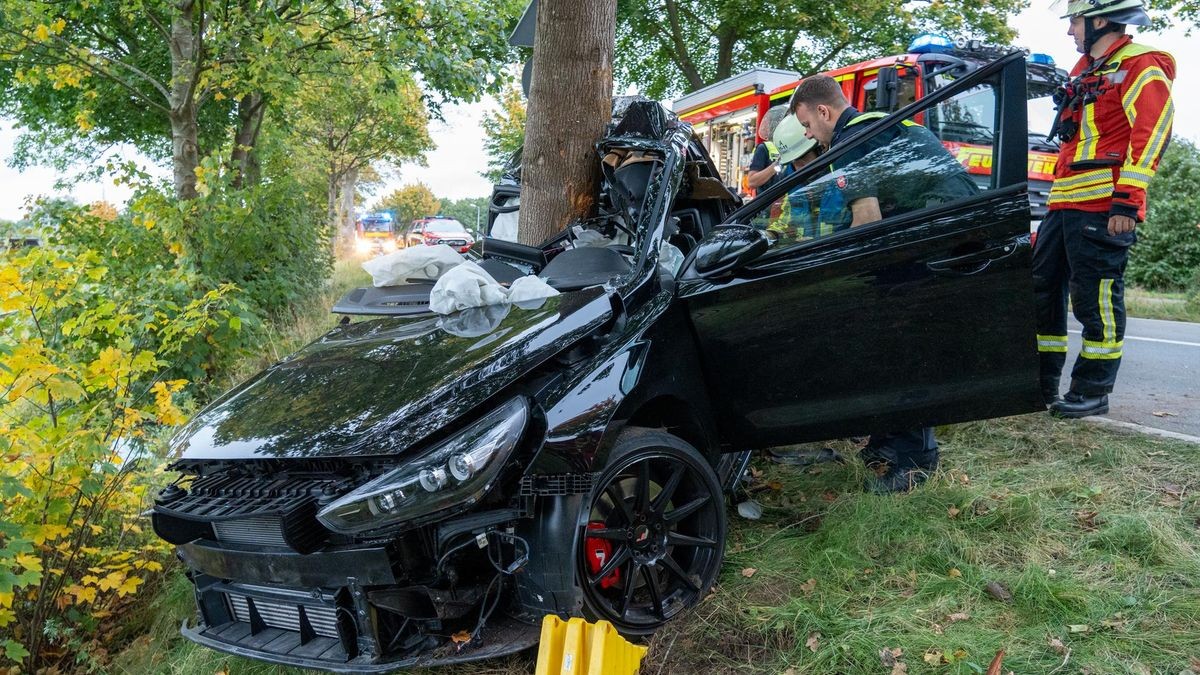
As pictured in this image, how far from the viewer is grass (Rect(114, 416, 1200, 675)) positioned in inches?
93.7

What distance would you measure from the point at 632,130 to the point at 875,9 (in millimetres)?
14951

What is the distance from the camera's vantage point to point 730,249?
9.05 feet

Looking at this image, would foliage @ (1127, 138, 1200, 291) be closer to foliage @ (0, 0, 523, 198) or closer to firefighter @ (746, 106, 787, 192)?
firefighter @ (746, 106, 787, 192)

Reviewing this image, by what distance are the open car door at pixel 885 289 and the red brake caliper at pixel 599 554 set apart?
799mm

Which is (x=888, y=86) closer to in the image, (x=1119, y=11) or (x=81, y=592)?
(x=1119, y=11)

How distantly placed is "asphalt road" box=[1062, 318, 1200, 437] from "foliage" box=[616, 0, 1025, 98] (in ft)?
37.8

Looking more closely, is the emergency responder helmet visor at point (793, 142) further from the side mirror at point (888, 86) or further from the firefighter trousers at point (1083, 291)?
the side mirror at point (888, 86)

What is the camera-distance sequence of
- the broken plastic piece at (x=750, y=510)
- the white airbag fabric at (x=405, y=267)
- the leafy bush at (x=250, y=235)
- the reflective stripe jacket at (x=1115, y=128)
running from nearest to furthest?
the broken plastic piece at (x=750, y=510) → the white airbag fabric at (x=405, y=267) → the reflective stripe jacket at (x=1115, y=128) → the leafy bush at (x=250, y=235)

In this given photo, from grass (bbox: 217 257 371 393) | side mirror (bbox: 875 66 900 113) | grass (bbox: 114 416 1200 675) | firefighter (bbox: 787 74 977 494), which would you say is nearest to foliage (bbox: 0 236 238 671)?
grass (bbox: 114 416 1200 675)

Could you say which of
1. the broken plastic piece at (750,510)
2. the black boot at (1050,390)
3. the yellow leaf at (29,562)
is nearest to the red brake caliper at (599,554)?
the broken plastic piece at (750,510)

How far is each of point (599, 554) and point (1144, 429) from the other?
306 cm

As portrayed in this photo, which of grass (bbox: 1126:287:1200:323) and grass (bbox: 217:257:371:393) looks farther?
grass (bbox: 1126:287:1200:323)

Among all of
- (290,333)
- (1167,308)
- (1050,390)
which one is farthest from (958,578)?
(1167,308)

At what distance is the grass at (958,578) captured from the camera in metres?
2.38
